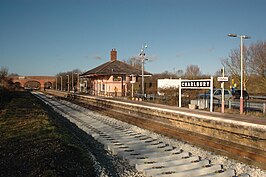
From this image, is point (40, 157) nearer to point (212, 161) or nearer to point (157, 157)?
point (157, 157)

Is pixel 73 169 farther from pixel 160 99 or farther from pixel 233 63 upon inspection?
pixel 233 63

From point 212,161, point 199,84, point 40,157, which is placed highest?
point 199,84

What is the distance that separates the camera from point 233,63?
3650cm

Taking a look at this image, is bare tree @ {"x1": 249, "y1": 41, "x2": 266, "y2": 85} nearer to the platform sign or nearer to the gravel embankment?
the platform sign

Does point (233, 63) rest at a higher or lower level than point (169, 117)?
higher

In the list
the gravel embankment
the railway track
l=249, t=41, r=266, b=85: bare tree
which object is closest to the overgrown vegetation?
the gravel embankment

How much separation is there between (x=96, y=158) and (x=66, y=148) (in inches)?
46.0

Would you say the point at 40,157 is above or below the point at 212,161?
above

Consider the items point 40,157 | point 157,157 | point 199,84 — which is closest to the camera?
point 40,157

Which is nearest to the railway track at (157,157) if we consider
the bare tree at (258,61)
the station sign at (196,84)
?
the station sign at (196,84)

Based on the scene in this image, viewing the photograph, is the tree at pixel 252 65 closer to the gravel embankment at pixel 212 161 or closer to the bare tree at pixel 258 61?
the bare tree at pixel 258 61

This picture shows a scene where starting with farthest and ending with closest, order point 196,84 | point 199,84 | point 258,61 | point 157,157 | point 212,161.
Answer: point 258,61, point 196,84, point 199,84, point 157,157, point 212,161

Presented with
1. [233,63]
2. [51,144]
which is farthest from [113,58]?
[51,144]

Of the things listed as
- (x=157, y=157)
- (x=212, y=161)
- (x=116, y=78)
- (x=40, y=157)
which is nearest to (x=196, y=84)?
(x=212, y=161)
